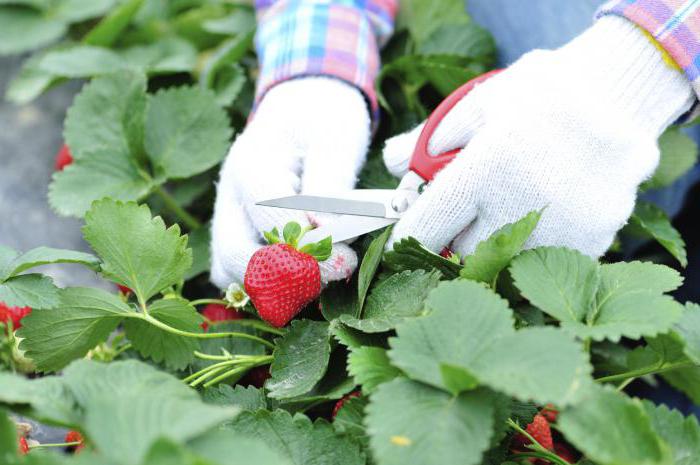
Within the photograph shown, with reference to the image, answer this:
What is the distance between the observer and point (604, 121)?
741 mm

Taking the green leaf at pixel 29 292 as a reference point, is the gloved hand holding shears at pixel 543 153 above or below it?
above

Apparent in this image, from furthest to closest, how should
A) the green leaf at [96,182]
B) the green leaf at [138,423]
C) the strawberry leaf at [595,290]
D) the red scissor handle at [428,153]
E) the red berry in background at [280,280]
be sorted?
1. the green leaf at [96,182]
2. the red scissor handle at [428,153]
3. the red berry in background at [280,280]
4. the strawberry leaf at [595,290]
5. the green leaf at [138,423]

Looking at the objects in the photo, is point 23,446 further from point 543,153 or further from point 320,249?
point 543,153

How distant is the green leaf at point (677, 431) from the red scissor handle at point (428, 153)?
301 millimetres

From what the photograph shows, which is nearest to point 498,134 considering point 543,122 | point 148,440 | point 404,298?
point 543,122

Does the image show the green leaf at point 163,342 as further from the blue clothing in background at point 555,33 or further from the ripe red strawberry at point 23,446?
the blue clothing in background at point 555,33

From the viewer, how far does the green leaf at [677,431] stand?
0.58 m

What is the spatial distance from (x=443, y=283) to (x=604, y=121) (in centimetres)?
29

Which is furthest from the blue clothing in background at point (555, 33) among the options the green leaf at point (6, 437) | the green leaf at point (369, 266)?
the green leaf at point (6, 437)

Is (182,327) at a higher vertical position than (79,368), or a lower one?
lower

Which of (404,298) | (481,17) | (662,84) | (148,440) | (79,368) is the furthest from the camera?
(481,17)

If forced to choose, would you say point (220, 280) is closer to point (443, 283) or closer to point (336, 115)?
point (336, 115)

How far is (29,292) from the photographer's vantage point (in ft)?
2.16

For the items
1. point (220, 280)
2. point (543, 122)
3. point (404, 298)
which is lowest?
point (220, 280)
